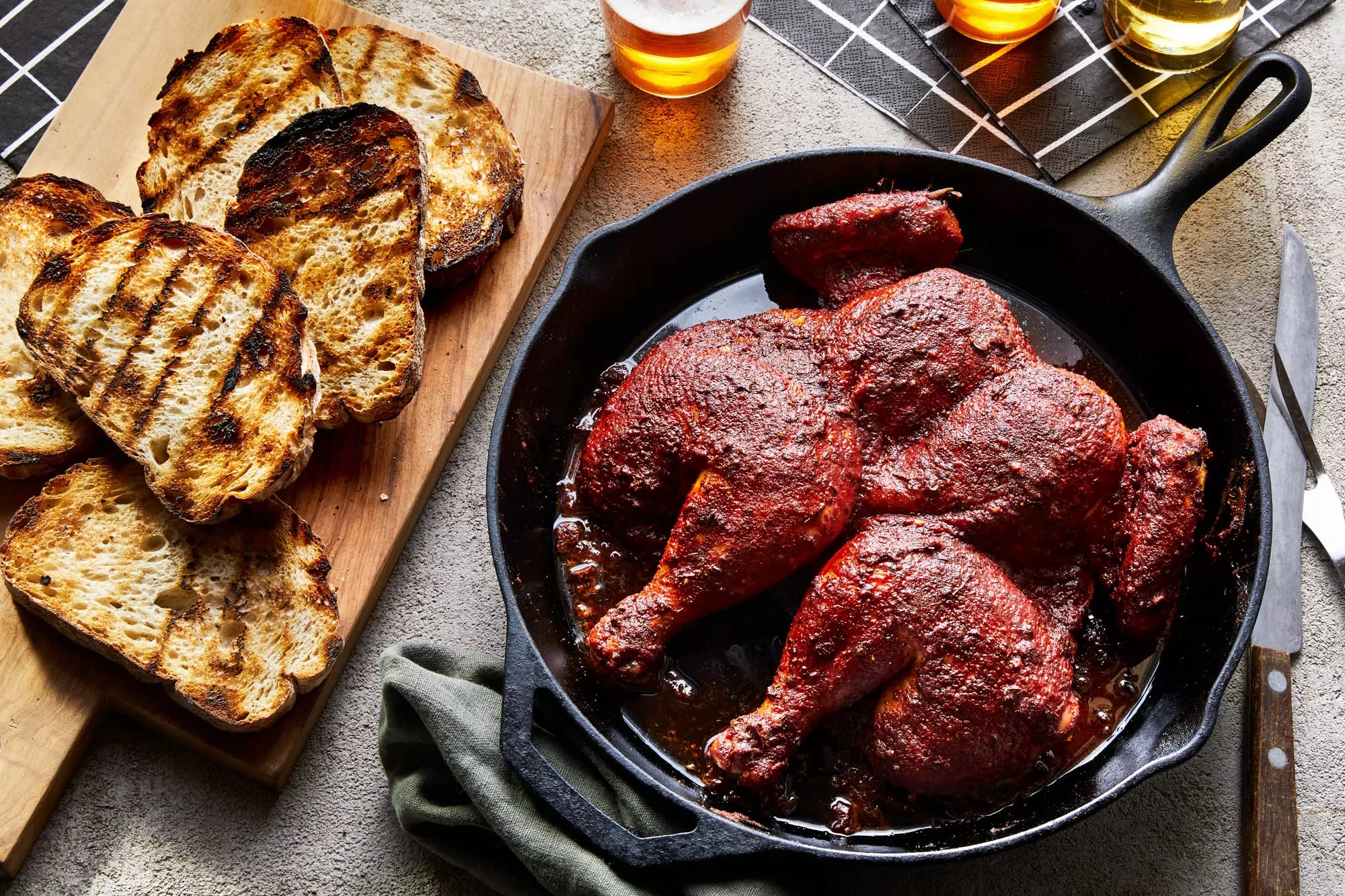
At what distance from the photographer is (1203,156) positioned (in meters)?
2.37

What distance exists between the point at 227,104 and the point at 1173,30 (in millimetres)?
2376

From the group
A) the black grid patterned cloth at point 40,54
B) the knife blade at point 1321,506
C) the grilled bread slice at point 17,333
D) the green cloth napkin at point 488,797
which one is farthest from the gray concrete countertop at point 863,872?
the black grid patterned cloth at point 40,54

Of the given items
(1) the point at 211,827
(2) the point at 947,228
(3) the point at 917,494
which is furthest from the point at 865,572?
(1) the point at 211,827

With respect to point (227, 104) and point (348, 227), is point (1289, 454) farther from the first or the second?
point (227, 104)

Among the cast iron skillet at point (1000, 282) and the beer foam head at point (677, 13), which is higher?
the beer foam head at point (677, 13)

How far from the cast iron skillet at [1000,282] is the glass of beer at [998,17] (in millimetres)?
578

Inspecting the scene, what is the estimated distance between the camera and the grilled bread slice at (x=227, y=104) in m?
2.65

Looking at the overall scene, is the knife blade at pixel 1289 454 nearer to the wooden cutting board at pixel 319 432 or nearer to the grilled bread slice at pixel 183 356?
the wooden cutting board at pixel 319 432

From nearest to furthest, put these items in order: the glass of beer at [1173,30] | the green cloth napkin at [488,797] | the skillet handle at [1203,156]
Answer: the green cloth napkin at [488,797] → the skillet handle at [1203,156] → the glass of beer at [1173,30]

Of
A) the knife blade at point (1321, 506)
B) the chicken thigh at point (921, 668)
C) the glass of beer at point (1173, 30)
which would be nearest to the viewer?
the chicken thigh at point (921, 668)

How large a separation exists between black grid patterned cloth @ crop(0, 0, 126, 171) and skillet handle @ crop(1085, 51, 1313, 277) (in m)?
2.54

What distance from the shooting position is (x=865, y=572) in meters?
2.04

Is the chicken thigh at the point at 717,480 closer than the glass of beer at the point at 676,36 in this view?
Yes

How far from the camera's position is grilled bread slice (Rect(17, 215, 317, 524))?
2379 mm
